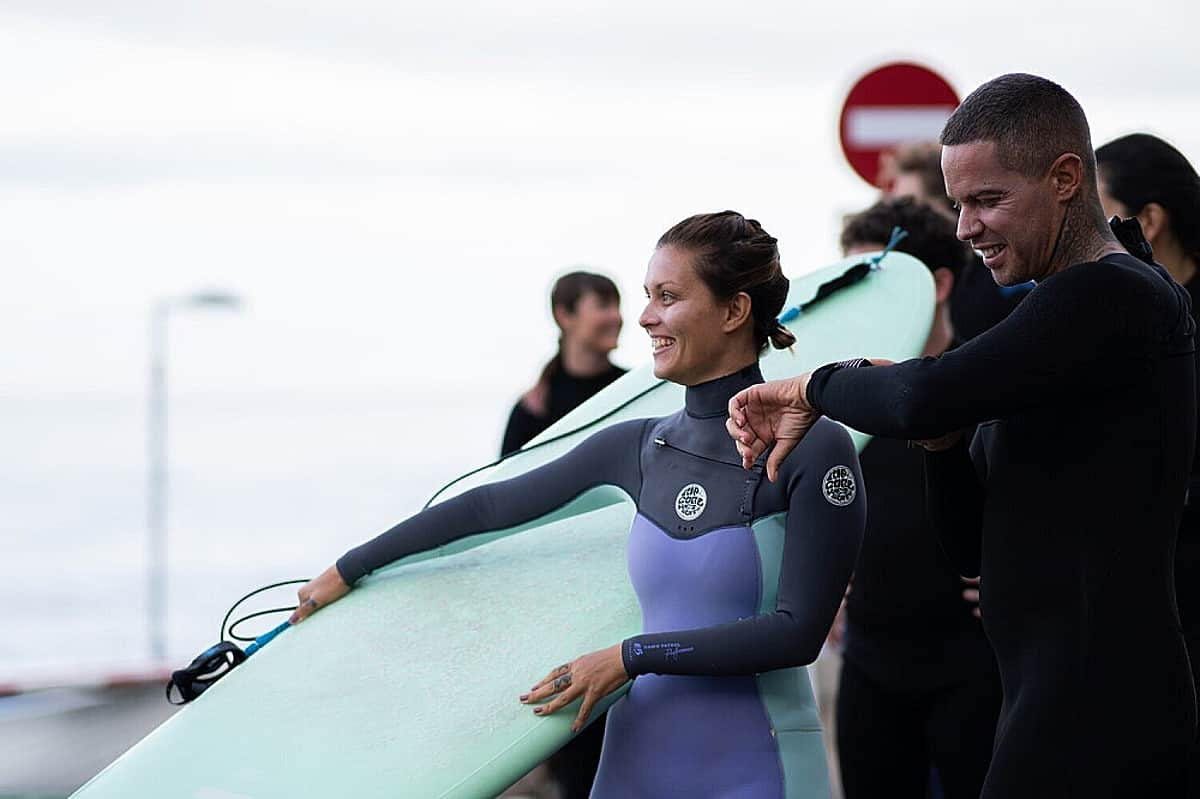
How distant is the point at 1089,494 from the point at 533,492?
1129 mm

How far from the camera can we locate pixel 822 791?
277 cm

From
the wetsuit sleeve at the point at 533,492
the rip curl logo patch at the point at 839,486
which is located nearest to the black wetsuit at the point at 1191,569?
the rip curl logo patch at the point at 839,486

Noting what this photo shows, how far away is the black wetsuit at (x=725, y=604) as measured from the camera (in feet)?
8.59

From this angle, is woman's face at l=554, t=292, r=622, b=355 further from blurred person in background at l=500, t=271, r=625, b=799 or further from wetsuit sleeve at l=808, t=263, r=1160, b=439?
wetsuit sleeve at l=808, t=263, r=1160, b=439

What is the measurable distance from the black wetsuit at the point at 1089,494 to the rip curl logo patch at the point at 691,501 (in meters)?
0.55

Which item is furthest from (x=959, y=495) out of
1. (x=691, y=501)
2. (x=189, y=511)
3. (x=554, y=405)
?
(x=189, y=511)

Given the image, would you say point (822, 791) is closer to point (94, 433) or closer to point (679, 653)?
point (679, 653)

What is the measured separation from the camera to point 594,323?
208 inches

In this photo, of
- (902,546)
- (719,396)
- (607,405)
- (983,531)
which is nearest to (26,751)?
Result: (607,405)

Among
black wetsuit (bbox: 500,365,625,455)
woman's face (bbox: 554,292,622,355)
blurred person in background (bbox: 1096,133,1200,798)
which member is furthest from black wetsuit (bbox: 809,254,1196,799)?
woman's face (bbox: 554,292,622,355)

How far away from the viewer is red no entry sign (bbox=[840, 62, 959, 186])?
23.5 ft

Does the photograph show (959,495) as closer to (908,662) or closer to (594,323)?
(908,662)

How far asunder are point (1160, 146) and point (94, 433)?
171ft

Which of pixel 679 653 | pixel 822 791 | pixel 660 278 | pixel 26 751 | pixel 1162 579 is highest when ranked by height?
pixel 660 278
